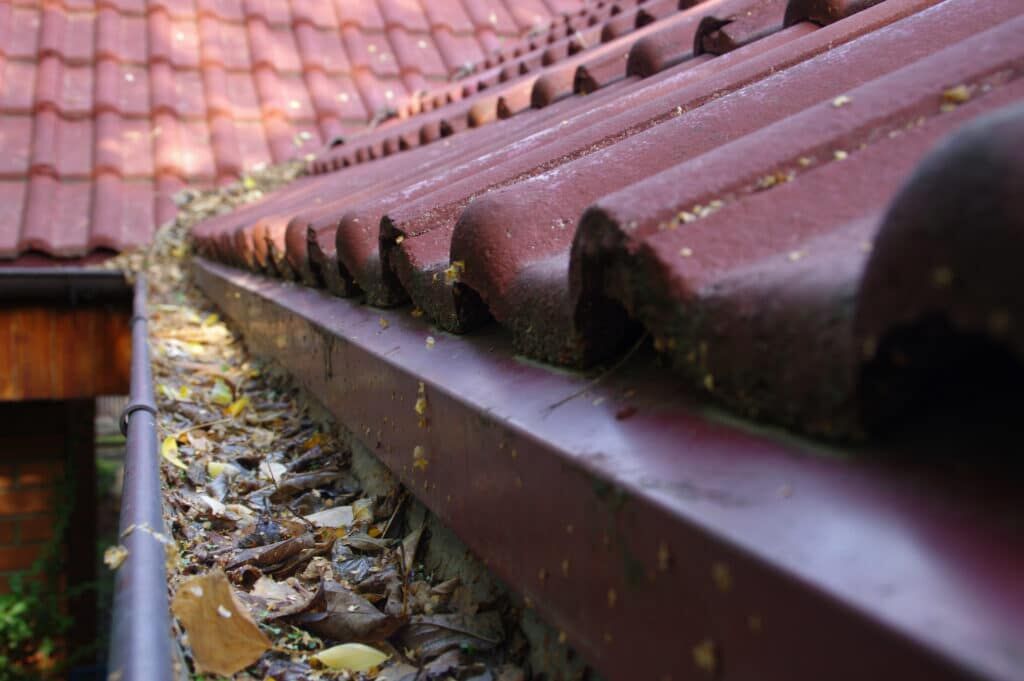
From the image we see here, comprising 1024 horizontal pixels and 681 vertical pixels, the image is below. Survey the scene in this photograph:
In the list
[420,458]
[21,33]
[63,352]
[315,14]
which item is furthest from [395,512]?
[315,14]

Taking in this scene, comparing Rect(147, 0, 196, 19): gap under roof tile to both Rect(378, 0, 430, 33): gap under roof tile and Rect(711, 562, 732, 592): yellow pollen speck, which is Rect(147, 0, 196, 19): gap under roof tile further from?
Rect(711, 562, 732, 592): yellow pollen speck

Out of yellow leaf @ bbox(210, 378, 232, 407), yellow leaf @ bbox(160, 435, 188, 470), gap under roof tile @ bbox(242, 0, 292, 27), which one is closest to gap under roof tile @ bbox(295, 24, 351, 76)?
gap under roof tile @ bbox(242, 0, 292, 27)

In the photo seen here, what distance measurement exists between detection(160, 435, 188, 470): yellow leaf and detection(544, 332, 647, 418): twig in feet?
3.44

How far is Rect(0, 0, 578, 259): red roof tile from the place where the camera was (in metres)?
4.44

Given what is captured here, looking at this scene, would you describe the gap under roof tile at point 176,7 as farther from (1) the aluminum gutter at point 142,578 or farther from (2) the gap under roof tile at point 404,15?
(1) the aluminum gutter at point 142,578

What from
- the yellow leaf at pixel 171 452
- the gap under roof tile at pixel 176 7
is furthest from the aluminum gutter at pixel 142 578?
the gap under roof tile at pixel 176 7

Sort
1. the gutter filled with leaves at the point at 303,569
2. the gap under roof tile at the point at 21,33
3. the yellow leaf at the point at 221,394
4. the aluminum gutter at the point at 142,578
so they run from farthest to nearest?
1. the gap under roof tile at the point at 21,33
2. the yellow leaf at the point at 221,394
3. the gutter filled with leaves at the point at 303,569
4. the aluminum gutter at the point at 142,578

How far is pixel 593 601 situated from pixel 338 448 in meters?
1.13

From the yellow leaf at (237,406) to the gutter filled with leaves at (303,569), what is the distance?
0.01 meters

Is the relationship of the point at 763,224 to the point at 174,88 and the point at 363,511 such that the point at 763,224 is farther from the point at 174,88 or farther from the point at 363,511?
the point at 174,88

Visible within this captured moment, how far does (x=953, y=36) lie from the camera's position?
102 centimetres

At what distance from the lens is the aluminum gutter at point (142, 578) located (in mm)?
651

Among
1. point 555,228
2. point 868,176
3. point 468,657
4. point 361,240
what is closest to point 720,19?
point 361,240

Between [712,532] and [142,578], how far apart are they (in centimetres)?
55
